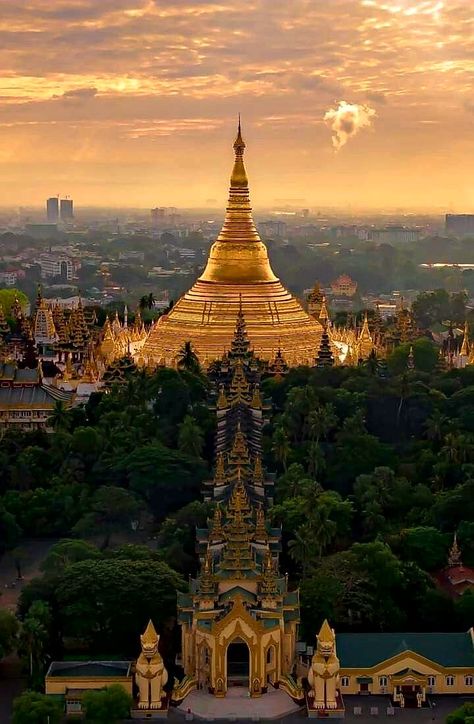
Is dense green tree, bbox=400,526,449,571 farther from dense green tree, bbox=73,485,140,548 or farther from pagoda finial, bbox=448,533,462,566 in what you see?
dense green tree, bbox=73,485,140,548

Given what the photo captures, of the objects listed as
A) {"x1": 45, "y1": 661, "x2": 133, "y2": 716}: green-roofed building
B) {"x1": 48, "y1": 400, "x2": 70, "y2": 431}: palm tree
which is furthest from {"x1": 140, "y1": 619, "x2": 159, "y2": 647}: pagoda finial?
{"x1": 48, "y1": 400, "x2": 70, "y2": 431}: palm tree

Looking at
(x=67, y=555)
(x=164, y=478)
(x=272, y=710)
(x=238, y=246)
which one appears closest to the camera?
(x=272, y=710)

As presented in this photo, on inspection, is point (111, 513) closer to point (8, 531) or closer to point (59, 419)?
point (8, 531)

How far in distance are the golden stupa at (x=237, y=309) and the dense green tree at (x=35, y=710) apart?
22.7 meters

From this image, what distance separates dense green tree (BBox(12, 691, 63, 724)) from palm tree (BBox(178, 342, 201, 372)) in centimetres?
1965

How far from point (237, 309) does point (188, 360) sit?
5056mm

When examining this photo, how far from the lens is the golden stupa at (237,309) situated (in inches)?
1700

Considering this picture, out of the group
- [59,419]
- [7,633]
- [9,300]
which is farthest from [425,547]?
[9,300]

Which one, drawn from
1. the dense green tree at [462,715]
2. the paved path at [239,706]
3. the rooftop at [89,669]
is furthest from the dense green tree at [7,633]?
the dense green tree at [462,715]

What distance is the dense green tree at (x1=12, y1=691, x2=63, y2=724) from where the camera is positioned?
19359mm

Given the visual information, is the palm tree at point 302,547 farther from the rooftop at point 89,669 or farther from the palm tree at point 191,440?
the palm tree at point 191,440

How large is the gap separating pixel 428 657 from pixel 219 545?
471cm

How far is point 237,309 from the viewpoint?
145ft

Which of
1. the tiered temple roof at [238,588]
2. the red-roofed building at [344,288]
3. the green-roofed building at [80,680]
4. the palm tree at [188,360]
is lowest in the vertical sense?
the red-roofed building at [344,288]
